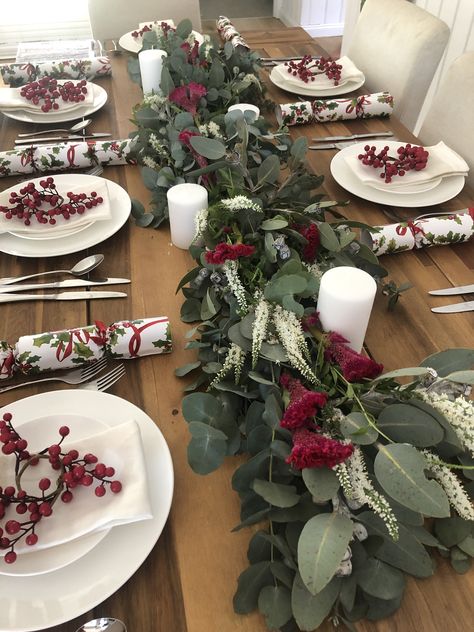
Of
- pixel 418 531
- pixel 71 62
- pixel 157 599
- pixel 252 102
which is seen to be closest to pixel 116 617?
pixel 157 599

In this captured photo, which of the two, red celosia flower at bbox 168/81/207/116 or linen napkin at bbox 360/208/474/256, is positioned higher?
red celosia flower at bbox 168/81/207/116

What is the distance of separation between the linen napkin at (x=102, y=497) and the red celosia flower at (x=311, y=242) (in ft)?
1.24

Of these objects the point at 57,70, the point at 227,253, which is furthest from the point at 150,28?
the point at 227,253

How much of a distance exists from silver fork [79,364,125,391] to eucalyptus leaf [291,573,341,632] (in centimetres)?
38

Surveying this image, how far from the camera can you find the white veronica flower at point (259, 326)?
63 centimetres

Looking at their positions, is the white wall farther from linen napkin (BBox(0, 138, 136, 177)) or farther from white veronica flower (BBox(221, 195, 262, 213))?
white veronica flower (BBox(221, 195, 262, 213))

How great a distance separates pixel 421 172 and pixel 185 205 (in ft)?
1.80

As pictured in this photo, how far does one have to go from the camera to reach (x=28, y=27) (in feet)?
12.2

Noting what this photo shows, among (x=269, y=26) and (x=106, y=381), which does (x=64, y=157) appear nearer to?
(x=106, y=381)

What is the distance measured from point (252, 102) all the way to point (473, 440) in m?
1.18

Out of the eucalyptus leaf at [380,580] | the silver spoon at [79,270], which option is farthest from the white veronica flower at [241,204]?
the eucalyptus leaf at [380,580]

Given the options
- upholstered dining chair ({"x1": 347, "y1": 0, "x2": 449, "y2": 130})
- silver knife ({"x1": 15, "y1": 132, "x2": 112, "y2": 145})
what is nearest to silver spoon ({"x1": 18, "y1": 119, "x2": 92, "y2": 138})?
silver knife ({"x1": 15, "y1": 132, "x2": 112, "y2": 145})

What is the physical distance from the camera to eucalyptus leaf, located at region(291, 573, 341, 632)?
19.3 inches

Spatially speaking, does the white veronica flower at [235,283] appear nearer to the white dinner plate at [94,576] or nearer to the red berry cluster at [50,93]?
the white dinner plate at [94,576]
